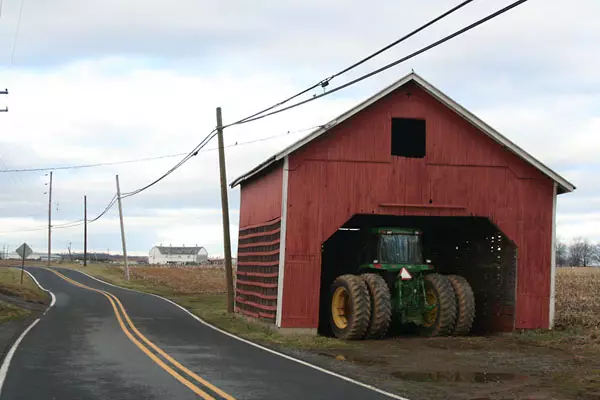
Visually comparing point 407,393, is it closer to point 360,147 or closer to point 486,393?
point 486,393

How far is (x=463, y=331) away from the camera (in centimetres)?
2478

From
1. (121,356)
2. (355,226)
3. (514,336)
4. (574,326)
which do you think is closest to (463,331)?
(514,336)

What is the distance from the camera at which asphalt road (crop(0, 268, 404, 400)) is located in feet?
43.8

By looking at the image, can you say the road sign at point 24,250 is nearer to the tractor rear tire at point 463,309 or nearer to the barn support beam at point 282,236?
the barn support beam at point 282,236

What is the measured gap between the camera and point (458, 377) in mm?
16484

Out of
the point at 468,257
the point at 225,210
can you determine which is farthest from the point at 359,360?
the point at 225,210

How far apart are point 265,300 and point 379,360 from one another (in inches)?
355

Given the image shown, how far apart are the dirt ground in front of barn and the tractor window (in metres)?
2.47

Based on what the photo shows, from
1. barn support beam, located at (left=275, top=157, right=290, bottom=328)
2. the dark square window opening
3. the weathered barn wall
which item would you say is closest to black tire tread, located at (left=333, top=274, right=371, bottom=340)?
barn support beam, located at (left=275, top=157, right=290, bottom=328)

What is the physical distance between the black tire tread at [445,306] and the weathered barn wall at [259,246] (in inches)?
207

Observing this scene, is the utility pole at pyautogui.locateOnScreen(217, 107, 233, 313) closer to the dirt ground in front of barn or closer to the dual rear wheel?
the dirt ground in front of barn

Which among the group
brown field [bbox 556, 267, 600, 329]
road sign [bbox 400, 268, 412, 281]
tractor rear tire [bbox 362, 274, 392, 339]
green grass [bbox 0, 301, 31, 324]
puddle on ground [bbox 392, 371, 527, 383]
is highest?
road sign [bbox 400, 268, 412, 281]

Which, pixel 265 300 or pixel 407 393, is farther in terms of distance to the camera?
pixel 265 300

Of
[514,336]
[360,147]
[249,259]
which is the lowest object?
[514,336]
